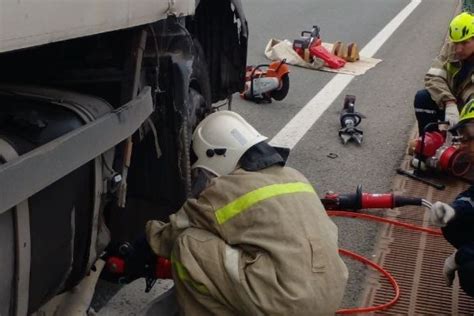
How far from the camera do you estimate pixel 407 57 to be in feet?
33.4

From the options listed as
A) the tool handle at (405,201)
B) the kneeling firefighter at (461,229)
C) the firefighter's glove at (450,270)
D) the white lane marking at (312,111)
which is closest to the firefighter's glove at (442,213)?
the kneeling firefighter at (461,229)

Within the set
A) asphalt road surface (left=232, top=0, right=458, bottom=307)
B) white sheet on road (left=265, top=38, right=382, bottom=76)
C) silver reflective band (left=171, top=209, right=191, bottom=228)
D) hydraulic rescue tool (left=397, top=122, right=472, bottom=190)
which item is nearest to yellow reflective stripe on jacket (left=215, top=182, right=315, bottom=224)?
silver reflective band (left=171, top=209, right=191, bottom=228)

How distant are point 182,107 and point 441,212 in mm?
1440

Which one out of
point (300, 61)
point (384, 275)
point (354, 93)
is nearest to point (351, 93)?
point (354, 93)

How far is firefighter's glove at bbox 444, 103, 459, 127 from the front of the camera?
17.2ft

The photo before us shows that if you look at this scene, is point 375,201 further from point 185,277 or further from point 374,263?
point 185,277

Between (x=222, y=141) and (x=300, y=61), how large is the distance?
6014 millimetres

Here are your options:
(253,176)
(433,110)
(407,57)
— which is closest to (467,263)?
(253,176)

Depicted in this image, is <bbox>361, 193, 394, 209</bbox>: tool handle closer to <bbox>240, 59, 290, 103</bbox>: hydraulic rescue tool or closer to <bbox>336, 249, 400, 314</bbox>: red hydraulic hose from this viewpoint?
<bbox>336, 249, 400, 314</bbox>: red hydraulic hose

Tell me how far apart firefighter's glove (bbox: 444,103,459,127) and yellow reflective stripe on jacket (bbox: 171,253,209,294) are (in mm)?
2939

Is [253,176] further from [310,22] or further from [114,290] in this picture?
[310,22]

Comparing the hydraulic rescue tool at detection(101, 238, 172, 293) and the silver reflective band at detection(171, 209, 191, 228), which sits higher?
the silver reflective band at detection(171, 209, 191, 228)

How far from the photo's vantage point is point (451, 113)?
535 cm

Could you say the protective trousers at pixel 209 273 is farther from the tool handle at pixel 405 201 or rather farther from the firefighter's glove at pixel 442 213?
the tool handle at pixel 405 201
